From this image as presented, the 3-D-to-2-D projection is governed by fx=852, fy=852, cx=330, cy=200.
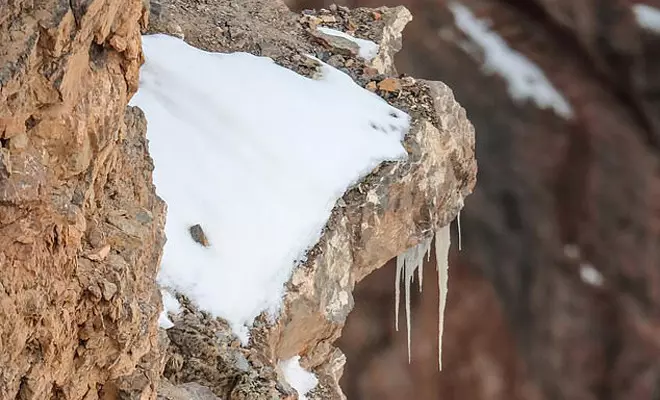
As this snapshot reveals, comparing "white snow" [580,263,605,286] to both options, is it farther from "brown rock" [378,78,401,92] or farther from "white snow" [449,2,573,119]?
"brown rock" [378,78,401,92]

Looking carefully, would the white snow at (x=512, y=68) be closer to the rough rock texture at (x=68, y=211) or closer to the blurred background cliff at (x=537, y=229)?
the blurred background cliff at (x=537, y=229)

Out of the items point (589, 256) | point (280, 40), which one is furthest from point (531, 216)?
point (280, 40)

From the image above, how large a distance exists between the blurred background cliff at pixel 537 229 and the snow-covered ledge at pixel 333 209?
3.56 m

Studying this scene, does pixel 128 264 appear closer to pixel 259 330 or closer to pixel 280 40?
pixel 259 330

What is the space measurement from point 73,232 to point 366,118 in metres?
2.93

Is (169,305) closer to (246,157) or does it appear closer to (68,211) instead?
(246,157)

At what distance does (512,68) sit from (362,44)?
4.32 m

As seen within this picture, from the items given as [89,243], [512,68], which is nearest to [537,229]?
→ [512,68]

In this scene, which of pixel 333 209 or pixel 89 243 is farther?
pixel 333 209

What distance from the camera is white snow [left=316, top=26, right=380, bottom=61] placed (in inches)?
209

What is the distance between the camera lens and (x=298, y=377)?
13.9ft

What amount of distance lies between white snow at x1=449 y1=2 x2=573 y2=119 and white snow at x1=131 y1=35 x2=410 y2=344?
459cm

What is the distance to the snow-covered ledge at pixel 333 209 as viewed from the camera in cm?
345

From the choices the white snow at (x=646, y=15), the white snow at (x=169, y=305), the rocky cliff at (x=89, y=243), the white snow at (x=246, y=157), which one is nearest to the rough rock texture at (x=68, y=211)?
the rocky cliff at (x=89, y=243)
